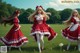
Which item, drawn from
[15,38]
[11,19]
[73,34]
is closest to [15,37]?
[15,38]

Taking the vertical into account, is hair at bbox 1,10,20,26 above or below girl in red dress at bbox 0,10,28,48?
above

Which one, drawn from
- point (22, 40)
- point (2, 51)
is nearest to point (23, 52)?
point (22, 40)

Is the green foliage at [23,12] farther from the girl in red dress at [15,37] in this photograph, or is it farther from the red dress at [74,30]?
the red dress at [74,30]

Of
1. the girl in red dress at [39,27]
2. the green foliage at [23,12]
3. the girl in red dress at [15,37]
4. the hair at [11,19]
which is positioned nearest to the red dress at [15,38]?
the girl in red dress at [15,37]

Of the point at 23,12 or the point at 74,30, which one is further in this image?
the point at 23,12

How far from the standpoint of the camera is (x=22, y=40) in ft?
41.6

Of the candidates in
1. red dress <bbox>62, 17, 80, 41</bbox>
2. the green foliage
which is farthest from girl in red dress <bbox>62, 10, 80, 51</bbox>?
the green foliage

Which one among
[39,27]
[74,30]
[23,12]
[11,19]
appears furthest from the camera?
[23,12]

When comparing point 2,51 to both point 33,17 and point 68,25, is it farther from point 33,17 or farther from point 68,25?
point 68,25

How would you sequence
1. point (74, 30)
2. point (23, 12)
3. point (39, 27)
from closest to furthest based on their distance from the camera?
point (39, 27), point (74, 30), point (23, 12)

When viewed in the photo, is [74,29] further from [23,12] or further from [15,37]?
[23,12]

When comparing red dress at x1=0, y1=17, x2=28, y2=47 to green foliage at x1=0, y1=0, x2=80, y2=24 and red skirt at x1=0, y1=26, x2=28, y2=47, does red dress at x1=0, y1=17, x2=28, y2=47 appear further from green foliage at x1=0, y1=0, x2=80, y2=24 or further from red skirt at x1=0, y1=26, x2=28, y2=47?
green foliage at x1=0, y1=0, x2=80, y2=24

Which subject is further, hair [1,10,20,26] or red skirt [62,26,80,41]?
hair [1,10,20,26]

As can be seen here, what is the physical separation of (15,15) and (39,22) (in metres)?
0.99
